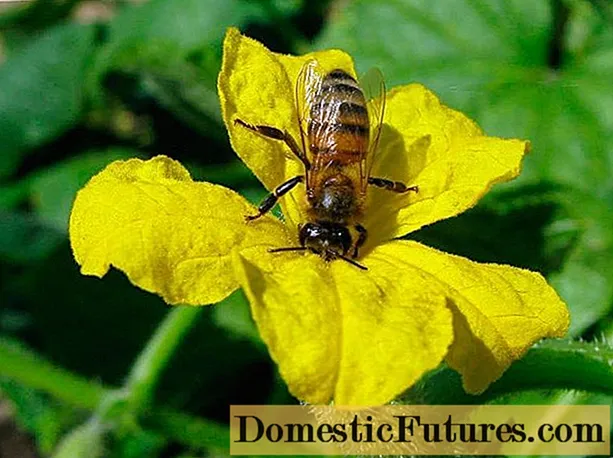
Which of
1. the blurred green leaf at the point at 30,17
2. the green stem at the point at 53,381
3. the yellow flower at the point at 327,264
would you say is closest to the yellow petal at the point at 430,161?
the yellow flower at the point at 327,264

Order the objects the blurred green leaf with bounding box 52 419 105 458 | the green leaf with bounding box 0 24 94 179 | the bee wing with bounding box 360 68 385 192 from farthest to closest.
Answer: the green leaf with bounding box 0 24 94 179 < the blurred green leaf with bounding box 52 419 105 458 < the bee wing with bounding box 360 68 385 192

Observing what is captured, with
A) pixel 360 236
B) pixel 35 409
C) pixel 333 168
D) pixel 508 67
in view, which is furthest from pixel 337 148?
pixel 35 409

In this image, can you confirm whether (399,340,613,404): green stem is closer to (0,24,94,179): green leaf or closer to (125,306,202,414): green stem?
(125,306,202,414): green stem

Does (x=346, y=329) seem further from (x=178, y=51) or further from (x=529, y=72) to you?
(x=178, y=51)

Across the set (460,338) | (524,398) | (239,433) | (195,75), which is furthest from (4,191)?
(460,338)

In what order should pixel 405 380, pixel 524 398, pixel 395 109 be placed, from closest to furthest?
1. pixel 405 380
2. pixel 395 109
3. pixel 524 398

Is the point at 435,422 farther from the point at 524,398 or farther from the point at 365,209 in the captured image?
the point at 524,398

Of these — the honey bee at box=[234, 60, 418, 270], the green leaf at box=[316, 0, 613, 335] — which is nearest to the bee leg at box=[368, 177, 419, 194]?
the honey bee at box=[234, 60, 418, 270]
